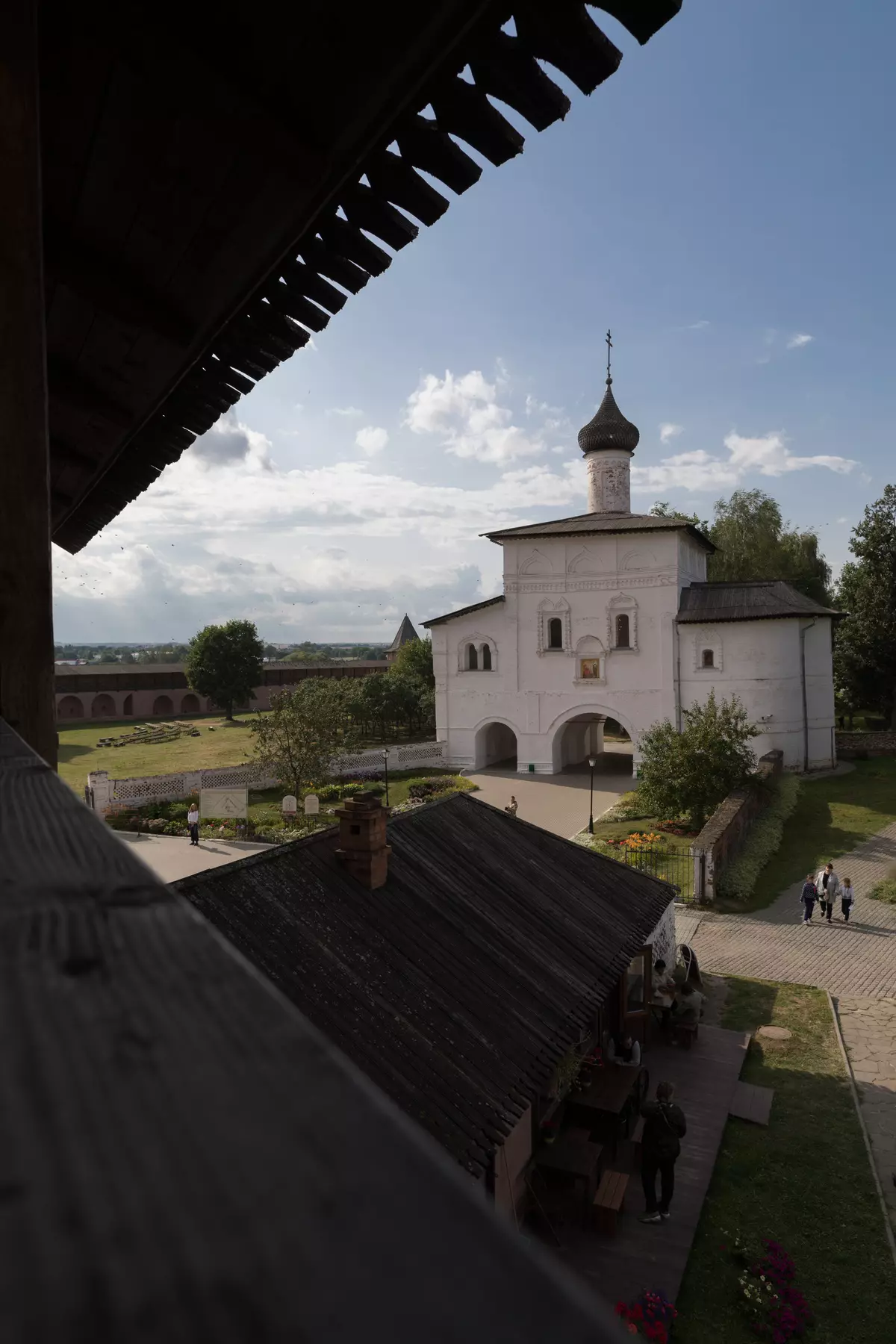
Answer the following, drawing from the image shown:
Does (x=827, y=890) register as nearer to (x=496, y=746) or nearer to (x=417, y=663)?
(x=496, y=746)

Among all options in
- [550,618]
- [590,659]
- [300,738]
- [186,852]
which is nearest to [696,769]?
[590,659]

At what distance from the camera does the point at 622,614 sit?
31.7 metres

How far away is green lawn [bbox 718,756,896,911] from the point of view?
18906 mm

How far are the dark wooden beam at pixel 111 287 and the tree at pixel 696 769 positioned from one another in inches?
796

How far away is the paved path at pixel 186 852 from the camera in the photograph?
20.9m

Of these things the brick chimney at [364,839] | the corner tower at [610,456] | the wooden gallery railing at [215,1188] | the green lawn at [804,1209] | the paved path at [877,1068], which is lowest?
the green lawn at [804,1209]

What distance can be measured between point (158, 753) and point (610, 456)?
26197 mm

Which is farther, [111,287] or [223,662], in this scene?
[223,662]

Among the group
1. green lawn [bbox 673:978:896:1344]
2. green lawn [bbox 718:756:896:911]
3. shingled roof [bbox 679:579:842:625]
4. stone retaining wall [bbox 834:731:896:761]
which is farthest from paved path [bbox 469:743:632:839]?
green lawn [bbox 673:978:896:1344]

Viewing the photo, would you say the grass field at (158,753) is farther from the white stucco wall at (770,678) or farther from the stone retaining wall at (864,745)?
the stone retaining wall at (864,745)

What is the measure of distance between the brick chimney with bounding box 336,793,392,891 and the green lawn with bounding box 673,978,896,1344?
4.41 m

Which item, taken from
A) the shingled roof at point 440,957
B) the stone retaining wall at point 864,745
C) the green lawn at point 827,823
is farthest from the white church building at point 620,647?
the shingled roof at point 440,957

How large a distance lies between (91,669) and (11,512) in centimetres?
7061

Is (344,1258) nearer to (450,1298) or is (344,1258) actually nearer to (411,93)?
(450,1298)
